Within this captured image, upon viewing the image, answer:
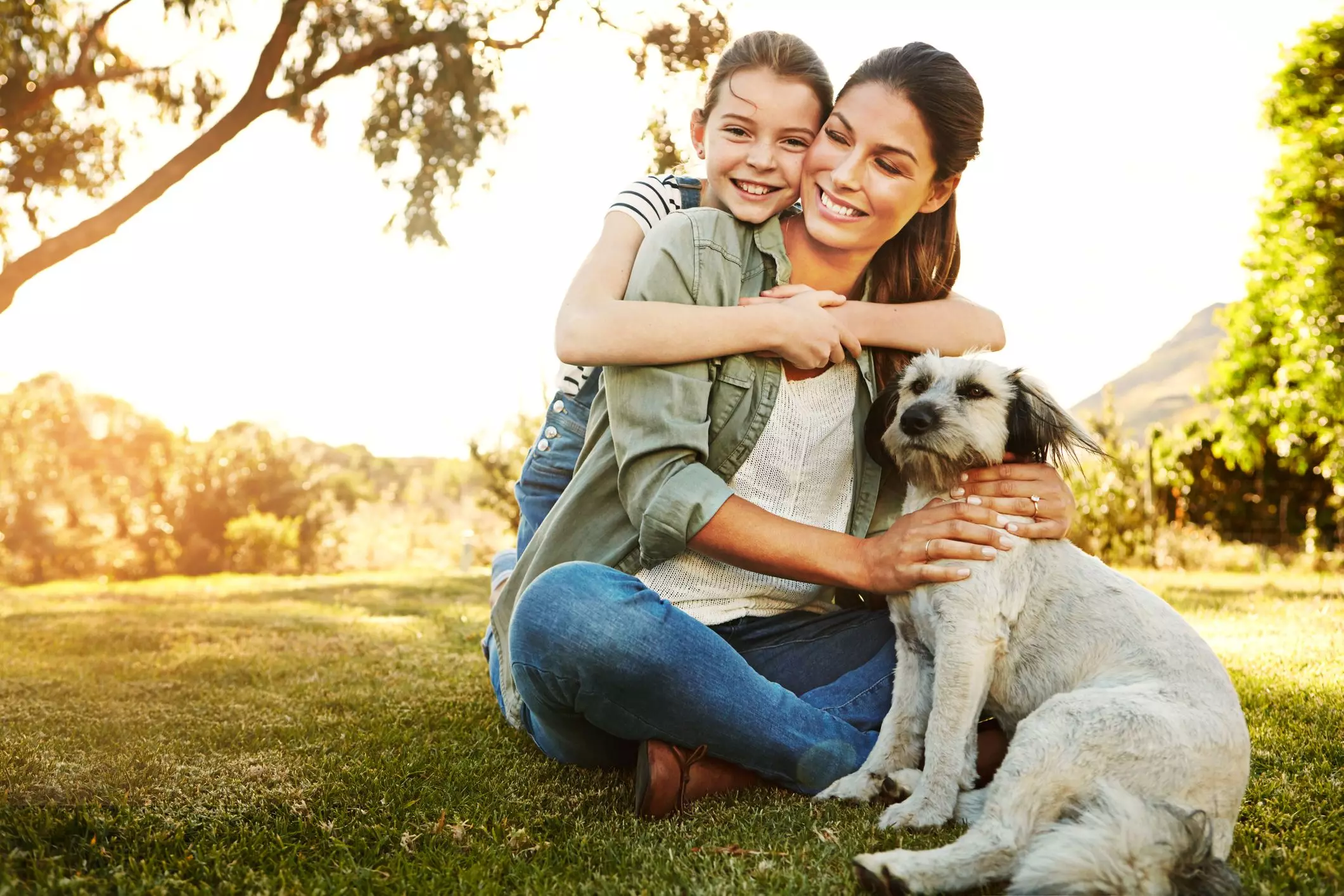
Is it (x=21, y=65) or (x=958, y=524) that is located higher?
(x=21, y=65)

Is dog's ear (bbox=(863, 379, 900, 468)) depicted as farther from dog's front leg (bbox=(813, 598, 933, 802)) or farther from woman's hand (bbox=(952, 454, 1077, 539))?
dog's front leg (bbox=(813, 598, 933, 802))

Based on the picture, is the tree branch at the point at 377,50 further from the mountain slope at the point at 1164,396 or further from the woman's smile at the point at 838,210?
the woman's smile at the point at 838,210

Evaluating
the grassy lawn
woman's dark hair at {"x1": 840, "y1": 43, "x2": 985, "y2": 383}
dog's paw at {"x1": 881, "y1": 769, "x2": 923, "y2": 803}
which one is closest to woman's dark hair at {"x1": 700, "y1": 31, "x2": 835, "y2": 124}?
woman's dark hair at {"x1": 840, "y1": 43, "x2": 985, "y2": 383}

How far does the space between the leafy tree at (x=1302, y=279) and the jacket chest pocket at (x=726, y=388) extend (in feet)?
32.5

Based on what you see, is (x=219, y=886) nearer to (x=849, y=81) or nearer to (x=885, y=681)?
(x=885, y=681)

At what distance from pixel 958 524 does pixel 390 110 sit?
30.6 ft

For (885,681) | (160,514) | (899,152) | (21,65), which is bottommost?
(160,514)

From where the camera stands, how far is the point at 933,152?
10.2 ft

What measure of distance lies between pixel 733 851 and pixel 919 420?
4.22 feet

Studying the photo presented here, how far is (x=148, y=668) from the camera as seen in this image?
4973 millimetres

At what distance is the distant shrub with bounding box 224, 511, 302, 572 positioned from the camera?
14328 millimetres

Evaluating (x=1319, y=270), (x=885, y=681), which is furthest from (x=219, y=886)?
(x=1319, y=270)

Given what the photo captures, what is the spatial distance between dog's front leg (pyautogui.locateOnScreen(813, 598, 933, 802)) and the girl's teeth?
1.19 metres

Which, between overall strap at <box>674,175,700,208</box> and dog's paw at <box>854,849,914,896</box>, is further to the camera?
overall strap at <box>674,175,700,208</box>
